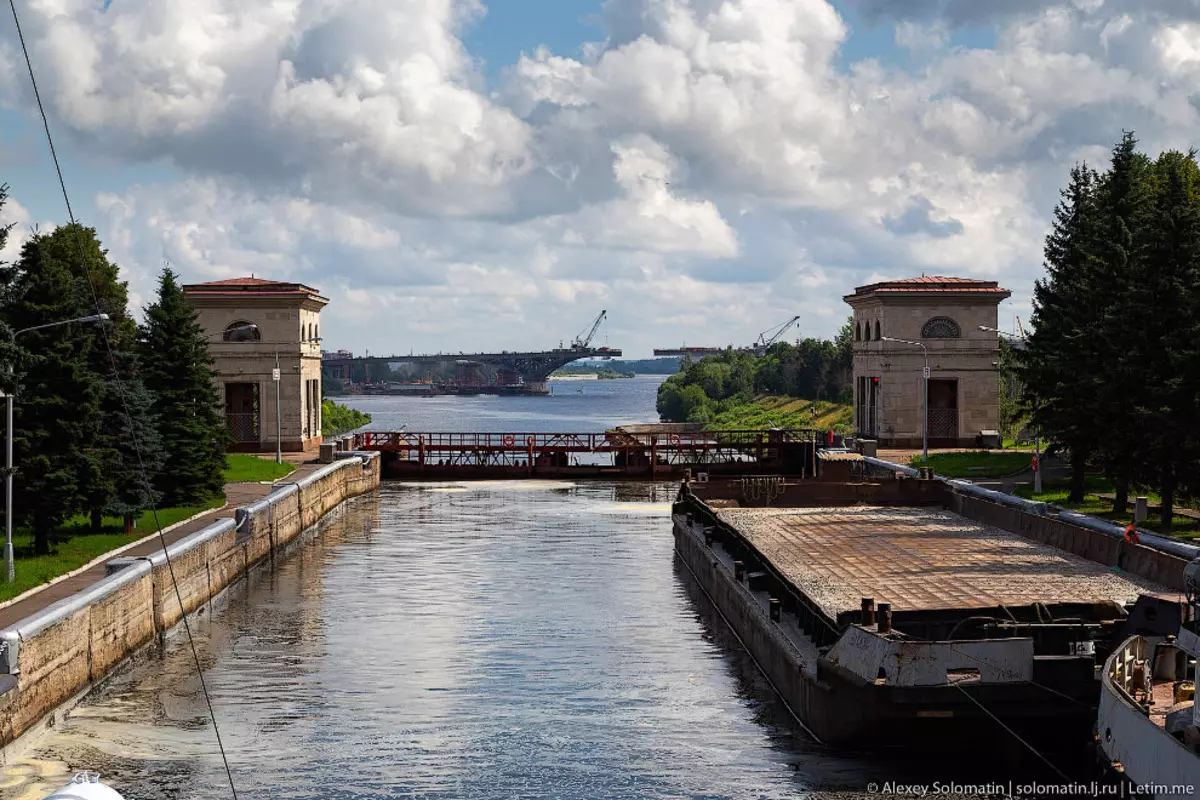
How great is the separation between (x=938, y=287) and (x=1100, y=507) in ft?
122

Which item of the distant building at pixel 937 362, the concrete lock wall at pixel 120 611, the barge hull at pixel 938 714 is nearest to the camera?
the barge hull at pixel 938 714

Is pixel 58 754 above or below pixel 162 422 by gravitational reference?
below

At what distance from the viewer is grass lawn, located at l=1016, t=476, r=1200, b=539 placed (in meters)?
49.6

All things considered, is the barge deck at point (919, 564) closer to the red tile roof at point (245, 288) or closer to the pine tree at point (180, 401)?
the pine tree at point (180, 401)

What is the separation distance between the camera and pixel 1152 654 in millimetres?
23578

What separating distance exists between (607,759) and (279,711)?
7.32 meters

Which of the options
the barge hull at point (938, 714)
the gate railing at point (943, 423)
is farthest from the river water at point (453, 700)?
the gate railing at point (943, 423)

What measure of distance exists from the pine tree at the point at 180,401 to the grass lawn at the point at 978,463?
3365cm

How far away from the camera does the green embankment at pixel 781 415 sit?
140 m

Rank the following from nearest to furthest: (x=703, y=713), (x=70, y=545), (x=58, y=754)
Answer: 1. (x=58, y=754)
2. (x=703, y=713)
3. (x=70, y=545)

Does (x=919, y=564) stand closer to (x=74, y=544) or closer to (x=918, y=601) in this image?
(x=918, y=601)

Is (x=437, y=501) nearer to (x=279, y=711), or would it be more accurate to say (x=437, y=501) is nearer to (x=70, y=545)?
(x=70, y=545)

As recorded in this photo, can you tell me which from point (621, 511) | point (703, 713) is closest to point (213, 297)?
point (621, 511)

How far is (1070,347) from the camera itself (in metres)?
59.5
